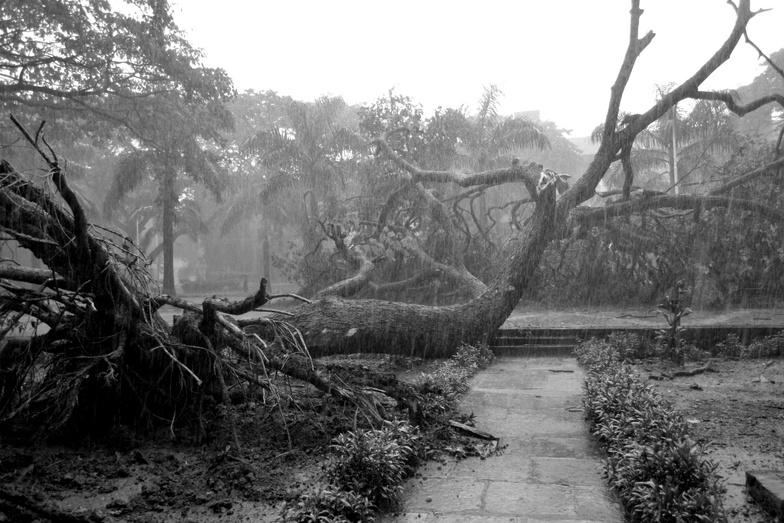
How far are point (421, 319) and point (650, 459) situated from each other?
474cm

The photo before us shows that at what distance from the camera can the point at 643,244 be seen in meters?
13.7

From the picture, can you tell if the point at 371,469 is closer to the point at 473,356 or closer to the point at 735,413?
the point at 735,413

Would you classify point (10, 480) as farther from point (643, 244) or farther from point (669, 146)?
point (669, 146)

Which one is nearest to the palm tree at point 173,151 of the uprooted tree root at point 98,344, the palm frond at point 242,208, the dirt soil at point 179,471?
the palm frond at point 242,208

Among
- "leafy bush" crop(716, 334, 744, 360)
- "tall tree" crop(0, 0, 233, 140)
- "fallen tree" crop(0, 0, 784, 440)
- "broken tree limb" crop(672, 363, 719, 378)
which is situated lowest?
"broken tree limb" crop(672, 363, 719, 378)

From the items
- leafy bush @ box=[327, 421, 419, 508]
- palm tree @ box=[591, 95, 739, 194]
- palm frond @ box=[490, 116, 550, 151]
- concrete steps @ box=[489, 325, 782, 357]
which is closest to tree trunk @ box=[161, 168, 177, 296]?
palm frond @ box=[490, 116, 550, 151]

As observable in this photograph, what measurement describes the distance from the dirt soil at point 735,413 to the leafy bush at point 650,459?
216 millimetres

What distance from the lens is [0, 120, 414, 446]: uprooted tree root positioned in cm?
421

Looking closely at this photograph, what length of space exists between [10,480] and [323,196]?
1810 centimetres

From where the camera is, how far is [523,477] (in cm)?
385

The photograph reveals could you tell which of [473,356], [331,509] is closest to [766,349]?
[473,356]

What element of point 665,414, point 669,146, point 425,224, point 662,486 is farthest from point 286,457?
point 669,146

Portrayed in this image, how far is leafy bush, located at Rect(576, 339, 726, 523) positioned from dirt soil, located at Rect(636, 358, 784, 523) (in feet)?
0.71

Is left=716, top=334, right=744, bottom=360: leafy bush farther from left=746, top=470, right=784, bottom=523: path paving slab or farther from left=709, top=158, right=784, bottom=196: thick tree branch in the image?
left=746, top=470, right=784, bottom=523: path paving slab
